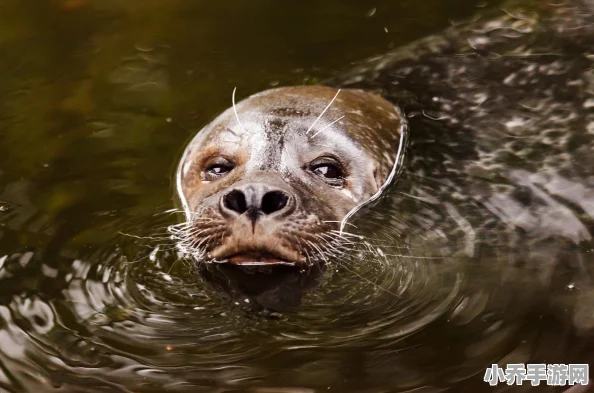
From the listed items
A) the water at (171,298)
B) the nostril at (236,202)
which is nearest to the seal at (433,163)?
the nostril at (236,202)

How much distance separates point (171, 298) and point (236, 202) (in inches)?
23.2

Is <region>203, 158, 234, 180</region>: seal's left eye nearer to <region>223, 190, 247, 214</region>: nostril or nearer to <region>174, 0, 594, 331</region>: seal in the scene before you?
<region>174, 0, 594, 331</region>: seal

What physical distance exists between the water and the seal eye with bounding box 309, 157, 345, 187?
0.36 metres

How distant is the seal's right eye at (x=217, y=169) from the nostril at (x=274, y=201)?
910 mm

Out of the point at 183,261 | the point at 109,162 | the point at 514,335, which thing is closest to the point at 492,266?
the point at 514,335

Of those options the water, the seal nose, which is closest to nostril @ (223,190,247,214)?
the seal nose

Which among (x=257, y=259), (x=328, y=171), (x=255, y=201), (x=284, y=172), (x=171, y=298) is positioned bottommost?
(x=171, y=298)

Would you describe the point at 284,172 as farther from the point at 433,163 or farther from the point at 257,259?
the point at 433,163

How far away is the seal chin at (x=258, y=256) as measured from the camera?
4047mm

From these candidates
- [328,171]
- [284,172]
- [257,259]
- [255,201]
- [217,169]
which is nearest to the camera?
[255,201]

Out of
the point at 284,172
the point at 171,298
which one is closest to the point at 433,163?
the point at 284,172

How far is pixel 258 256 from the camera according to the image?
408 centimetres

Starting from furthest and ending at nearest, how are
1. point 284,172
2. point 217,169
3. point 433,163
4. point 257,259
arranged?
1. point 433,163
2. point 217,169
3. point 284,172
4. point 257,259

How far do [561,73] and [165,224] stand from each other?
3275mm
